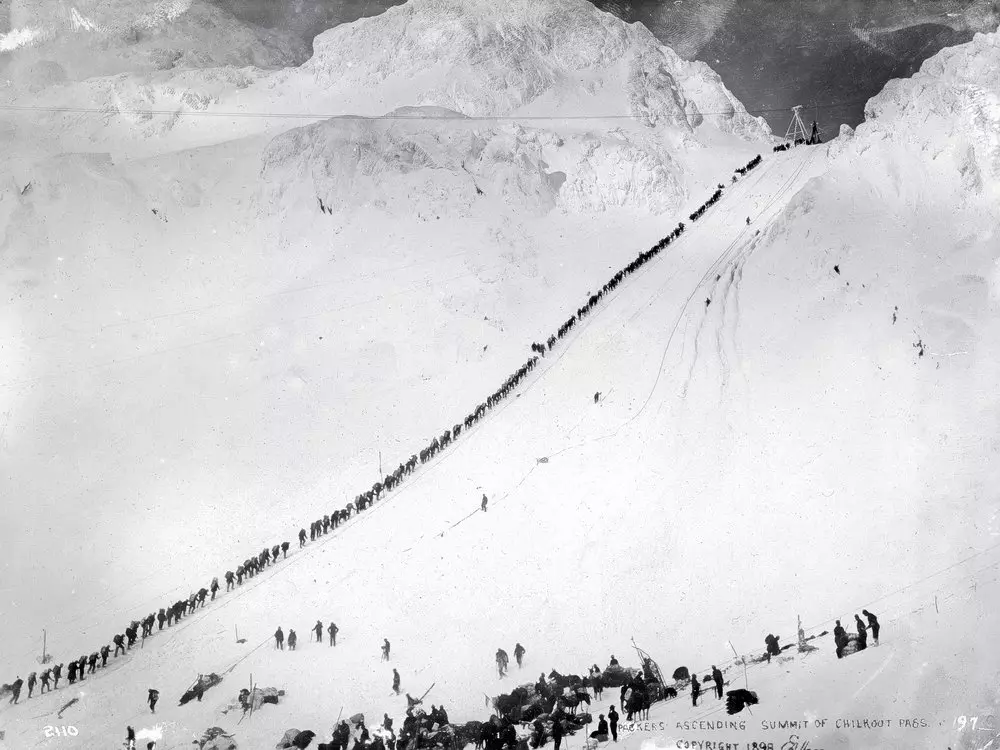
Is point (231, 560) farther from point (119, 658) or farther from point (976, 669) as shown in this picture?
point (976, 669)

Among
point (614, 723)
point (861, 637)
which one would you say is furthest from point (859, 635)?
point (614, 723)

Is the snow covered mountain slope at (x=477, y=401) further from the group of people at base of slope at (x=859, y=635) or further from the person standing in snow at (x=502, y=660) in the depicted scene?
the person standing in snow at (x=502, y=660)

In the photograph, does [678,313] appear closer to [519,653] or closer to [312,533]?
[312,533]

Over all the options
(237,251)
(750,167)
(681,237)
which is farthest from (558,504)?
(750,167)

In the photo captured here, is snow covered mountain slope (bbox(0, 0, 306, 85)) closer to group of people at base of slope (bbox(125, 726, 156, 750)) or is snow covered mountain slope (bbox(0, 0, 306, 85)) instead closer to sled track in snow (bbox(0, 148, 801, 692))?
sled track in snow (bbox(0, 148, 801, 692))

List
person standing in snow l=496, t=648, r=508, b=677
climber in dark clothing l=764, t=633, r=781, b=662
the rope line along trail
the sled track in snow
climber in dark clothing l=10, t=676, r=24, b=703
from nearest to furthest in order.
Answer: climber in dark clothing l=764, t=633, r=781, b=662, person standing in snow l=496, t=648, r=508, b=677, climber in dark clothing l=10, t=676, r=24, b=703, the sled track in snow, the rope line along trail

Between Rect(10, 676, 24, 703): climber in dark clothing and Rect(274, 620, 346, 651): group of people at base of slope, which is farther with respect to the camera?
Rect(274, 620, 346, 651): group of people at base of slope

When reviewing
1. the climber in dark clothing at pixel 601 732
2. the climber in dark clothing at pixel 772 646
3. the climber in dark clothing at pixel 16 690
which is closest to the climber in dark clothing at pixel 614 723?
the climber in dark clothing at pixel 601 732

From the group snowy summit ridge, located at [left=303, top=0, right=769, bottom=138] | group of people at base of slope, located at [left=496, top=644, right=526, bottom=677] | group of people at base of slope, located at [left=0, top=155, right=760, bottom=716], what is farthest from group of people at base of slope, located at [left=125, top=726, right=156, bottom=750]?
snowy summit ridge, located at [left=303, top=0, right=769, bottom=138]
